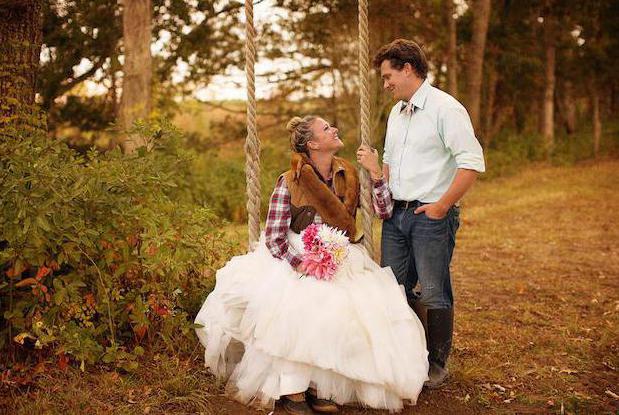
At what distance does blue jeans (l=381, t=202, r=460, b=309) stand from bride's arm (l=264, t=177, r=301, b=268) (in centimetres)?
61

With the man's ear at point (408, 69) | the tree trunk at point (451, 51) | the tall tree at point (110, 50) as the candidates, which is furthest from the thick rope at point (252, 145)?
the tree trunk at point (451, 51)

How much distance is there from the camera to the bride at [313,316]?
3.25 meters

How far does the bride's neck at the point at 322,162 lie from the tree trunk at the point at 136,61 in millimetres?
4666

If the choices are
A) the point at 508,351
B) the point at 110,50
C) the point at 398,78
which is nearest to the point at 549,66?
the point at 110,50

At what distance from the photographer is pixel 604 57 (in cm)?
1920

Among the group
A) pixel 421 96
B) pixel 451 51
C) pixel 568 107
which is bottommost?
pixel 421 96

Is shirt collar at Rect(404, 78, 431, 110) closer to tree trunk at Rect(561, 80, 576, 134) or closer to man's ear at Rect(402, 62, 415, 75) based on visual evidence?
man's ear at Rect(402, 62, 415, 75)

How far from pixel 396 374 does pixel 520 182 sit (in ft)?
42.8

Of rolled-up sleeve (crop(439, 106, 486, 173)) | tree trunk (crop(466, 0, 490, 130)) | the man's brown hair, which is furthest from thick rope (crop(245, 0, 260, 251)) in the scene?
tree trunk (crop(466, 0, 490, 130))

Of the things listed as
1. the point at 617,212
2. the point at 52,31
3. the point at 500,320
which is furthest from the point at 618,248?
the point at 52,31

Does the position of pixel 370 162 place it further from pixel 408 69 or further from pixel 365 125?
pixel 408 69

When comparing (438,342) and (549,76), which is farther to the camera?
(549,76)

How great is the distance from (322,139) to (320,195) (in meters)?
0.30

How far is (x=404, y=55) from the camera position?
3449 mm
